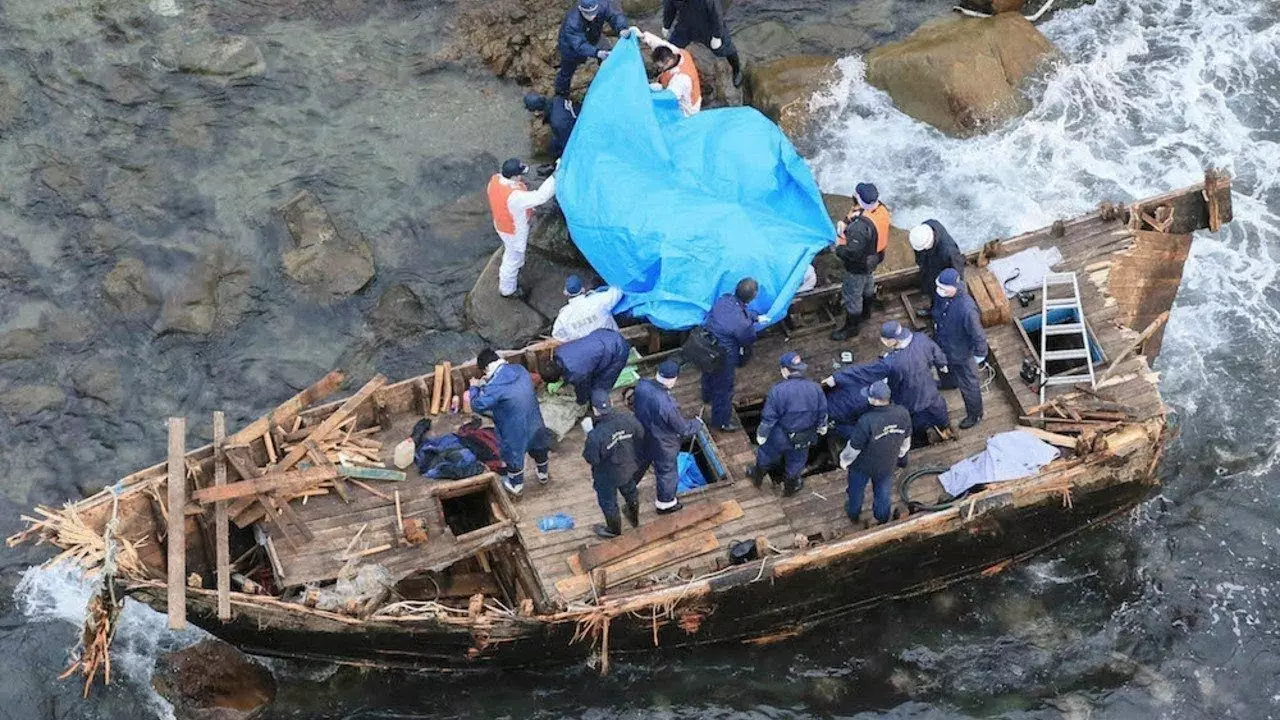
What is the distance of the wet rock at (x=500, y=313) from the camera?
18.3 metres

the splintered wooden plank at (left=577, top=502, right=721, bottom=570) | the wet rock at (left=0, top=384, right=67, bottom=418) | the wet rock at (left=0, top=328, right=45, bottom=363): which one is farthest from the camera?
the wet rock at (left=0, top=328, right=45, bottom=363)

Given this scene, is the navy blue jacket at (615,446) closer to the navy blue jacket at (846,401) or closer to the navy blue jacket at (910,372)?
the navy blue jacket at (846,401)

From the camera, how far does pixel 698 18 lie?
19.2 meters

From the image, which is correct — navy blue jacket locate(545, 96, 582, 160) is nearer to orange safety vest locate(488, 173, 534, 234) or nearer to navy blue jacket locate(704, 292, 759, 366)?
orange safety vest locate(488, 173, 534, 234)

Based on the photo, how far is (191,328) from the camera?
1861 centimetres

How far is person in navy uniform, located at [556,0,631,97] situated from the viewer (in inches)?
706

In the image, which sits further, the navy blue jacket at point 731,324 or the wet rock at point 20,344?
the wet rock at point 20,344

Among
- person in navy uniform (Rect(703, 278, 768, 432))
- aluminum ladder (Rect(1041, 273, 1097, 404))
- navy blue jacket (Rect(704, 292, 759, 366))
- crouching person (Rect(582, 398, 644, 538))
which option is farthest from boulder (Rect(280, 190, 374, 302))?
aluminum ladder (Rect(1041, 273, 1097, 404))

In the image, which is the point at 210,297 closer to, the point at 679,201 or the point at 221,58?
the point at 221,58

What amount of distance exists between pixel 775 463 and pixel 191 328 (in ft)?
28.4

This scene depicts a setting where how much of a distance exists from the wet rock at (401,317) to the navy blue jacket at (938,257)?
22.5ft

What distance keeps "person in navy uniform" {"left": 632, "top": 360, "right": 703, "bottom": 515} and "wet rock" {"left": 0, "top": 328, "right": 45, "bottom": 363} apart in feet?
30.1

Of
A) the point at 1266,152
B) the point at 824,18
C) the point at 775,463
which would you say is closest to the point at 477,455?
the point at 775,463

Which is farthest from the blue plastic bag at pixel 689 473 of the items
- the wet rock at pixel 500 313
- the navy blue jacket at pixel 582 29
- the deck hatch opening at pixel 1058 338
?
the navy blue jacket at pixel 582 29
